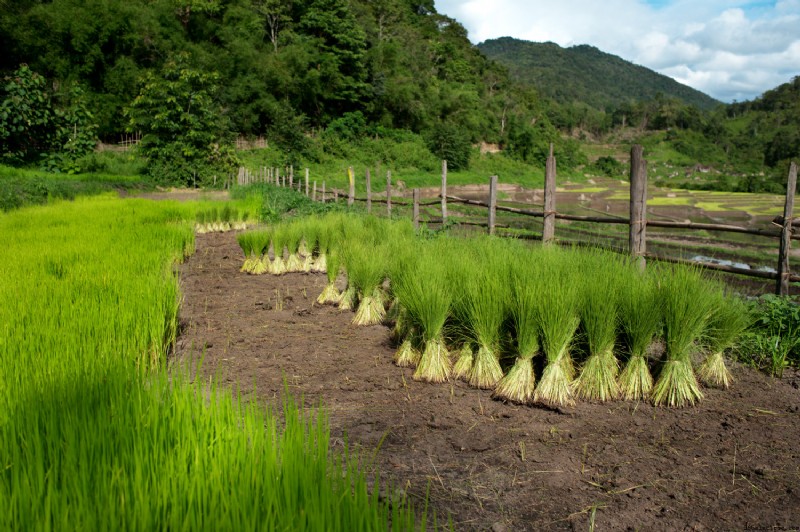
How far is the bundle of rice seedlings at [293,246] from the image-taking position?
6957 millimetres

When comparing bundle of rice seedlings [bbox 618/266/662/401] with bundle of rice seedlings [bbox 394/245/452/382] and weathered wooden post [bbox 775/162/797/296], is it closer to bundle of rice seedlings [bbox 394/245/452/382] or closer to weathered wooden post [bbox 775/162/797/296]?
bundle of rice seedlings [bbox 394/245/452/382]

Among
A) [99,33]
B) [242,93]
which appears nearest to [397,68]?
[242,93]

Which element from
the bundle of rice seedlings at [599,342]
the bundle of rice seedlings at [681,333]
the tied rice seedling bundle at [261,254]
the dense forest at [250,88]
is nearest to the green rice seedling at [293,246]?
the tied rice seedling bundle at [261,254]

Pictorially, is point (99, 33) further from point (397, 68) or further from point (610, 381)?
point (610, 381)

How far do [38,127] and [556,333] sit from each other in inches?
1127

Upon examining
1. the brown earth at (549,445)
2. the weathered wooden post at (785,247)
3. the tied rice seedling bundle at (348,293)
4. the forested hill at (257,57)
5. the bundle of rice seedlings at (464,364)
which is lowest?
the brown earth at (549,445)

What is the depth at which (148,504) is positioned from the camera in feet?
4.25

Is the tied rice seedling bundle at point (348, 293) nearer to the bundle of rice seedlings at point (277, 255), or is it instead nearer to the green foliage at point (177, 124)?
the bundle of rice seedlings at point (277, 255)

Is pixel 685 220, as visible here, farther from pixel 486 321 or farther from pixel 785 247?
pixel 486 321

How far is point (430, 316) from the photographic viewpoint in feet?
11.6

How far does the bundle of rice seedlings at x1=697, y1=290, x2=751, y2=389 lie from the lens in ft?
10.9

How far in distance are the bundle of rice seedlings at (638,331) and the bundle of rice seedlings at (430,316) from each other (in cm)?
111

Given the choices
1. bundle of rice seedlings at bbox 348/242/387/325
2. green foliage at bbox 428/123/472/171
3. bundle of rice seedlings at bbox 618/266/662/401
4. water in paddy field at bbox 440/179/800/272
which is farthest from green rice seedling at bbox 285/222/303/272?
green foliage at bbox 428/123/472/171

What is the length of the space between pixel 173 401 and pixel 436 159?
4465 centimetres
